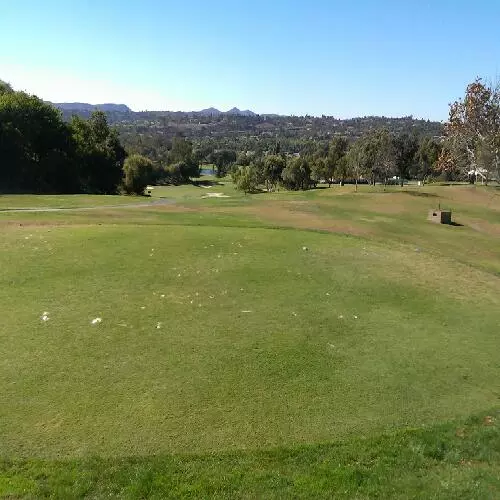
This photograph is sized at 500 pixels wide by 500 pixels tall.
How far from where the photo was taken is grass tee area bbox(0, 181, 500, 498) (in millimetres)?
9438

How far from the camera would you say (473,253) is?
103ft

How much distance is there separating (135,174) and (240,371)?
7892 centimetres

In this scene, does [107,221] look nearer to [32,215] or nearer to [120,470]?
[32,215]

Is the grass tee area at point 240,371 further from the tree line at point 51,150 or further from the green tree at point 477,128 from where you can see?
the tree line at point 51,150

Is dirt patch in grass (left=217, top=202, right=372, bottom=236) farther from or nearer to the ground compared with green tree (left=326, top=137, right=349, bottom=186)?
nearer to the ground

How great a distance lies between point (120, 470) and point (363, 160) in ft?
274

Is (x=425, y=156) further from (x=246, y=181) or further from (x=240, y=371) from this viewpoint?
(x=240, y=371)

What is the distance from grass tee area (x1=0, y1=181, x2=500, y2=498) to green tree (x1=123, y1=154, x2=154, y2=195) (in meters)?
62.9

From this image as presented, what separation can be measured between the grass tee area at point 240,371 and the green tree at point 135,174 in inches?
2476

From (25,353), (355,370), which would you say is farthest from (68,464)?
(355,370)

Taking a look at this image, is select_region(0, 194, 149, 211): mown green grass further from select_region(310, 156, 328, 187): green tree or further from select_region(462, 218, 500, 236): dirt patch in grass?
select_region(310, 156, 328, 187): green tree

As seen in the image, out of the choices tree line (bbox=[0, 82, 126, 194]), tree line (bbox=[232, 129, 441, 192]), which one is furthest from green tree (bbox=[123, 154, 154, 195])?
tree line (bbox=[232, 129, 441, 192])

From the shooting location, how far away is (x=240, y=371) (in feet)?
42.5

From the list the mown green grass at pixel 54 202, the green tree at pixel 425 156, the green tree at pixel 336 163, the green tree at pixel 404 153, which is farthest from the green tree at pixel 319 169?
the mown green grass at pixel 54 202
